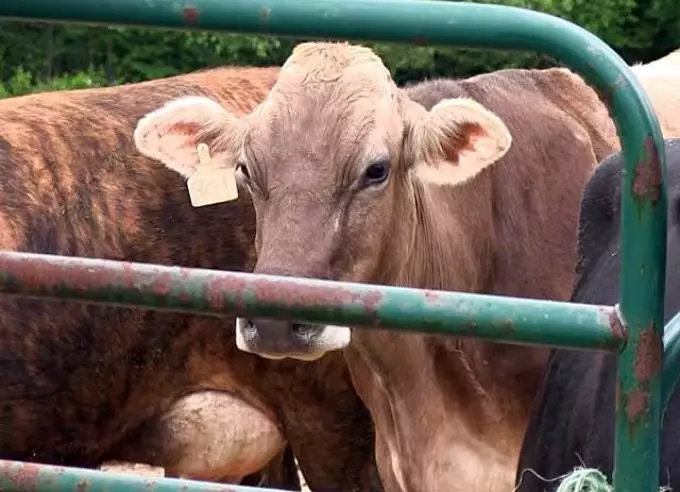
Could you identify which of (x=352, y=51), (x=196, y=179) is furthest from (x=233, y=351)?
(x=352, y=51)

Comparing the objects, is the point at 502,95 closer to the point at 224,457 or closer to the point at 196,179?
the point at 196,179

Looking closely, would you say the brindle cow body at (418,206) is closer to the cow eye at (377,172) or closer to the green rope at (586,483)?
the cow eye at (377,172)

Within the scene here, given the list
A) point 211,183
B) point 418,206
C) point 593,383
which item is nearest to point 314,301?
point 593,383


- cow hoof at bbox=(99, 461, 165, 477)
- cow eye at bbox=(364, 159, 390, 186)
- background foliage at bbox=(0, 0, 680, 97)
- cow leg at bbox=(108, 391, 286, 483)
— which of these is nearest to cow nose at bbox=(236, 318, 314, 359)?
cow eye at bbox=(364, 159, 390, 186)

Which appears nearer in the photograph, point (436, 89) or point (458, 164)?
point (458, 164)

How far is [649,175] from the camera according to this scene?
1375 mm

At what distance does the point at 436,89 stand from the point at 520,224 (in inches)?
18.9

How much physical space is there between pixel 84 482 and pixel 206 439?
273 cm

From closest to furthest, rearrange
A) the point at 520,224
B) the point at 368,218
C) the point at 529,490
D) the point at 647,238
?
the point at 647,238 < the point at 529,490 < the point at 368,218 < the point at 520,224

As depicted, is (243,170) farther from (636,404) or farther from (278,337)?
(636,404)

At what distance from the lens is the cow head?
2.82m

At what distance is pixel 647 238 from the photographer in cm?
138

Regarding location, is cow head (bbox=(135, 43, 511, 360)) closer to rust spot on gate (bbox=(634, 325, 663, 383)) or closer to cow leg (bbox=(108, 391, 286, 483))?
cow leg (bbox=(108, 391, 286, 483))

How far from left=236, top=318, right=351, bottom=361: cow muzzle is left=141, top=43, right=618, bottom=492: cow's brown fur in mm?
136
